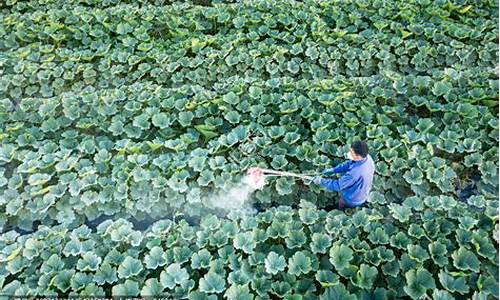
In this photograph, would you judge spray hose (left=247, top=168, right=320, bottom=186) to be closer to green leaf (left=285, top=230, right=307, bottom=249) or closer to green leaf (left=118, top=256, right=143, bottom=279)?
green leaf (left=285, top=230, right=307, bottom=249)

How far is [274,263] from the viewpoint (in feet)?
11.7

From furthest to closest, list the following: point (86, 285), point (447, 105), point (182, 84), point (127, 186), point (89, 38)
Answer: point (89, 38) → point (182, 84) → point (447, 105) → point (127, 186) → point (86, 285)

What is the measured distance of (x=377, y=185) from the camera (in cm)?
455

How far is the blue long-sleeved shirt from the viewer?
151 inches

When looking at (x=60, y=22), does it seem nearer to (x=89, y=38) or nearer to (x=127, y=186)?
(x=89, y=38)

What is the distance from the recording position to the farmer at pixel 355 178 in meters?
3.79

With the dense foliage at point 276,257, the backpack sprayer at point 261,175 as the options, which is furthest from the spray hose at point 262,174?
the dense foliage at point 276,257

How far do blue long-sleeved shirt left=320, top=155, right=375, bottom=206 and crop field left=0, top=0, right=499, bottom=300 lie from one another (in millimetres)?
162

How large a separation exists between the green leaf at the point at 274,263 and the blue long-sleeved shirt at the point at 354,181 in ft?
2.56

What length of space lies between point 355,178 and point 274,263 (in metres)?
0.99

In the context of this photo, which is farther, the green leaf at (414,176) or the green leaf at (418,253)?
the green leaf at (414,176)

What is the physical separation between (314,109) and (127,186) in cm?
219

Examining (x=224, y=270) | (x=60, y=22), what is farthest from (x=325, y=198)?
(x=60, y=22)

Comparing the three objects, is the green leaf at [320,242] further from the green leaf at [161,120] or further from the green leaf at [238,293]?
the green leaf at [161,120]
